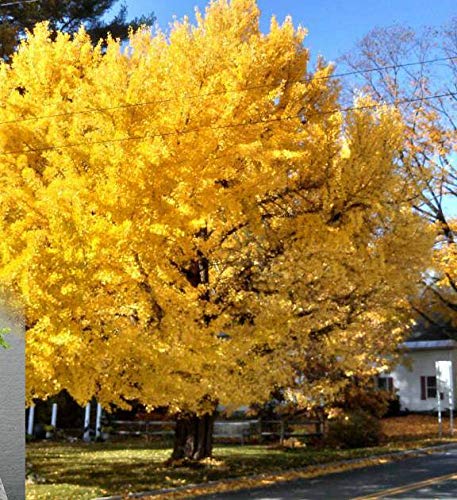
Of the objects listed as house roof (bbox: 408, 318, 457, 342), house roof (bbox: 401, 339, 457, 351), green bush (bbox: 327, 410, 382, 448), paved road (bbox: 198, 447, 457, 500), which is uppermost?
house roof (bbox: 408, 318, 457, 342)

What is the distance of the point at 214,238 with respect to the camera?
49.8 feet

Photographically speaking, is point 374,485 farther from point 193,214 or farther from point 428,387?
point 428,387

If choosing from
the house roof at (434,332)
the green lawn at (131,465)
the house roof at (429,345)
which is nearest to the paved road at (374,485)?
the green lawn at (131,465)

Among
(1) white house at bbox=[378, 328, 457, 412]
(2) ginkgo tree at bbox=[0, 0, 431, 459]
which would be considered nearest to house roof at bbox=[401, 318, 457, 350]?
(1) white house at bbox=[378, 328, 457, 412]

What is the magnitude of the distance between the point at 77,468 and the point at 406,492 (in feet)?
26.5

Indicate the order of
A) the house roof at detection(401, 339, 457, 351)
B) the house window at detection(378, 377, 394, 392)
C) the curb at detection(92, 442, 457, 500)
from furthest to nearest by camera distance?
the house window at detection(378, 377, 394, 392), the house roof at detection(401, 339, 457, 351), the curb at detection(92, 442, 457, 500)

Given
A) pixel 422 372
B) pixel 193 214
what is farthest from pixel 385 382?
pixel 193 214

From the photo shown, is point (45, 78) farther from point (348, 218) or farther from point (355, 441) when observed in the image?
point (355, 441)

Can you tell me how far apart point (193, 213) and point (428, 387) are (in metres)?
29.9

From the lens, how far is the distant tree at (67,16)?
1171 inches

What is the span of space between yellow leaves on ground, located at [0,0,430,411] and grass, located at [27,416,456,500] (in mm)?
2033

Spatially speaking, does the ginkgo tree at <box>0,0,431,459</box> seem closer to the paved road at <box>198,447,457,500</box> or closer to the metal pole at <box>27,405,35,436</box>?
the paved road at <box>198,447,457,500</box>

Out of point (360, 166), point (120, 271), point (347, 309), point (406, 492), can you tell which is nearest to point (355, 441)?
point (347, 309)

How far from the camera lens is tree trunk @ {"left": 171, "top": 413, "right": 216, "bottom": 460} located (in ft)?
57.9
